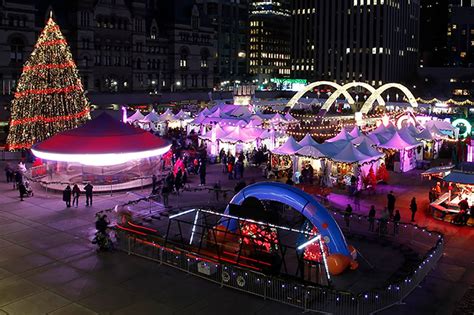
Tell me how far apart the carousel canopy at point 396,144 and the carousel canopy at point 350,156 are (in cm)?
563

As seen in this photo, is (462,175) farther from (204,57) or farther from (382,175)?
(204,57)

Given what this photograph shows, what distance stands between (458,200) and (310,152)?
940cm

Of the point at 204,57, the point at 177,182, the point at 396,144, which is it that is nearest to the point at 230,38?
the point at 204,57

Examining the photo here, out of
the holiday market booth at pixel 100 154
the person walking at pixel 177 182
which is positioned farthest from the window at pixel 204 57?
the person walking at pixel 177 182

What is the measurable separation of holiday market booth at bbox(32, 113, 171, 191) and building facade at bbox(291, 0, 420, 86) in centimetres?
11344

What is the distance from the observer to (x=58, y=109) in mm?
37250

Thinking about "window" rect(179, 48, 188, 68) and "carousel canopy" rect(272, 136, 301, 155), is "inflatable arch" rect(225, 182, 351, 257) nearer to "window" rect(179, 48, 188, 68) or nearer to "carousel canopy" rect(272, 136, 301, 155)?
"carousel canopy" rect(272, 136, 301, 155)

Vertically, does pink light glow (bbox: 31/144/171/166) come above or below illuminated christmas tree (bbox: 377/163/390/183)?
above

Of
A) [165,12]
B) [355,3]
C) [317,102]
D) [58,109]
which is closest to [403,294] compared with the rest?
[58,109]

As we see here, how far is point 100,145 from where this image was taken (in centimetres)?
2841

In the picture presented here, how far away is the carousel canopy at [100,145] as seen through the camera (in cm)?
2809

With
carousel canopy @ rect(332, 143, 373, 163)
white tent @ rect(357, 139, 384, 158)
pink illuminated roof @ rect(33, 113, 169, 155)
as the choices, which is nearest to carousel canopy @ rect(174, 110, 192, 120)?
pink illuminated roof @ rect(33, 113, 169, 155)

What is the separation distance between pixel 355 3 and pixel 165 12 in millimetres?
63282

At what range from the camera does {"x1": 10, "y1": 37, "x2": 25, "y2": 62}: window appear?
6234 centimetres
